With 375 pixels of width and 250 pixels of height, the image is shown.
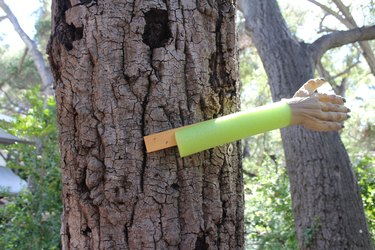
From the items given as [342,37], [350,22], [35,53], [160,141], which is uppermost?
[35,53]

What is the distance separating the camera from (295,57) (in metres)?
6.09

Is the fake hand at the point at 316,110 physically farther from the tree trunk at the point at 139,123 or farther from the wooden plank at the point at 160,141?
the wooden plank at the point at 160,141

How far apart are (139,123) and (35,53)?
14141mm

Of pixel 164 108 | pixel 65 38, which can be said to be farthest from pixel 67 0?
pixel 164 108

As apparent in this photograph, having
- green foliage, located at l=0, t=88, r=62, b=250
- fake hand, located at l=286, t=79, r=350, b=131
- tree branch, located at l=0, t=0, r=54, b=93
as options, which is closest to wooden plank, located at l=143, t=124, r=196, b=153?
fake hand, located at l=286, t=79, r=350, b=131

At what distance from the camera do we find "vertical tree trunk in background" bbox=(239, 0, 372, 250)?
516 centimetres

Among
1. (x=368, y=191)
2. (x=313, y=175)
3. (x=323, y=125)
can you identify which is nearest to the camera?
(x=323, y=125)

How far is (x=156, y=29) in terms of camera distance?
1.53 m

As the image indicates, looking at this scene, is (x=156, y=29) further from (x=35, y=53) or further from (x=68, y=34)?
(x=35, y=53)

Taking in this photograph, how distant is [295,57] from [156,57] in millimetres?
4878

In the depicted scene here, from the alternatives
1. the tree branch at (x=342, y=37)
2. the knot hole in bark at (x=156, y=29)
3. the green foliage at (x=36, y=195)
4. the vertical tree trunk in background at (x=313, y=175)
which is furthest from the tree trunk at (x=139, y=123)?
the tree branch at (x=342, y=37)

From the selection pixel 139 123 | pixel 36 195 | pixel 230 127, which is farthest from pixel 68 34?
pixel 36 195

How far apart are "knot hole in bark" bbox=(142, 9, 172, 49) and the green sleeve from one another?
30cm

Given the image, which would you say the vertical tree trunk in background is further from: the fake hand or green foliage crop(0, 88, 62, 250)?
the fake hand
